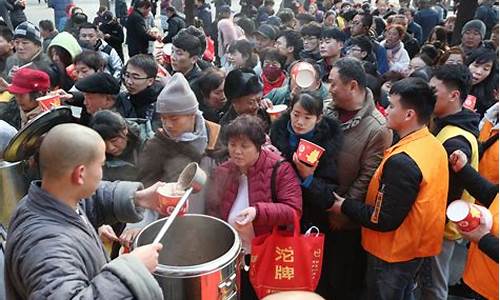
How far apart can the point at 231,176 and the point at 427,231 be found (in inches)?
47.4

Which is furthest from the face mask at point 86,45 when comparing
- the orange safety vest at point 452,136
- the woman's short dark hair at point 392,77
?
the orange safety vest at point 452,136

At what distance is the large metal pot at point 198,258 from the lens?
1980mm

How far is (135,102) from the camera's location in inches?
165

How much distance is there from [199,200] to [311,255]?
763mm

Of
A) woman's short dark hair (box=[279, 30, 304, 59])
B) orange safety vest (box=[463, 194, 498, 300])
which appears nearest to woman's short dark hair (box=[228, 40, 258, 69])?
woman's short dark hair (box=[279, 30, 304, 59])

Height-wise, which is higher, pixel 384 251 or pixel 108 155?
pixel 108 155

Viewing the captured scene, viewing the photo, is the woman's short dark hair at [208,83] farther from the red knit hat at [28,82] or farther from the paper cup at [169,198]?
the paper cup at [169,198]

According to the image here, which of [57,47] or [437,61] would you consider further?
[437,61]

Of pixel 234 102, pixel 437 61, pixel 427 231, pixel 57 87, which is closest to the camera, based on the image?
pixel 427 231

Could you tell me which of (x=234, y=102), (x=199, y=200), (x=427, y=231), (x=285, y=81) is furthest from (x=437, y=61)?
(x=199, y=200)

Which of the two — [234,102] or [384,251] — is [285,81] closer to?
[234,102]

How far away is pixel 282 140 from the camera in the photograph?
322 centimetres

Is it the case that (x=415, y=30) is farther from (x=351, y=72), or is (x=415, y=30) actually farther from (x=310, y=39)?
(x=351, y=72)

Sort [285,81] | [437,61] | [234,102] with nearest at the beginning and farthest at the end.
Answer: [234,102] < [285,81] < [437,61]
